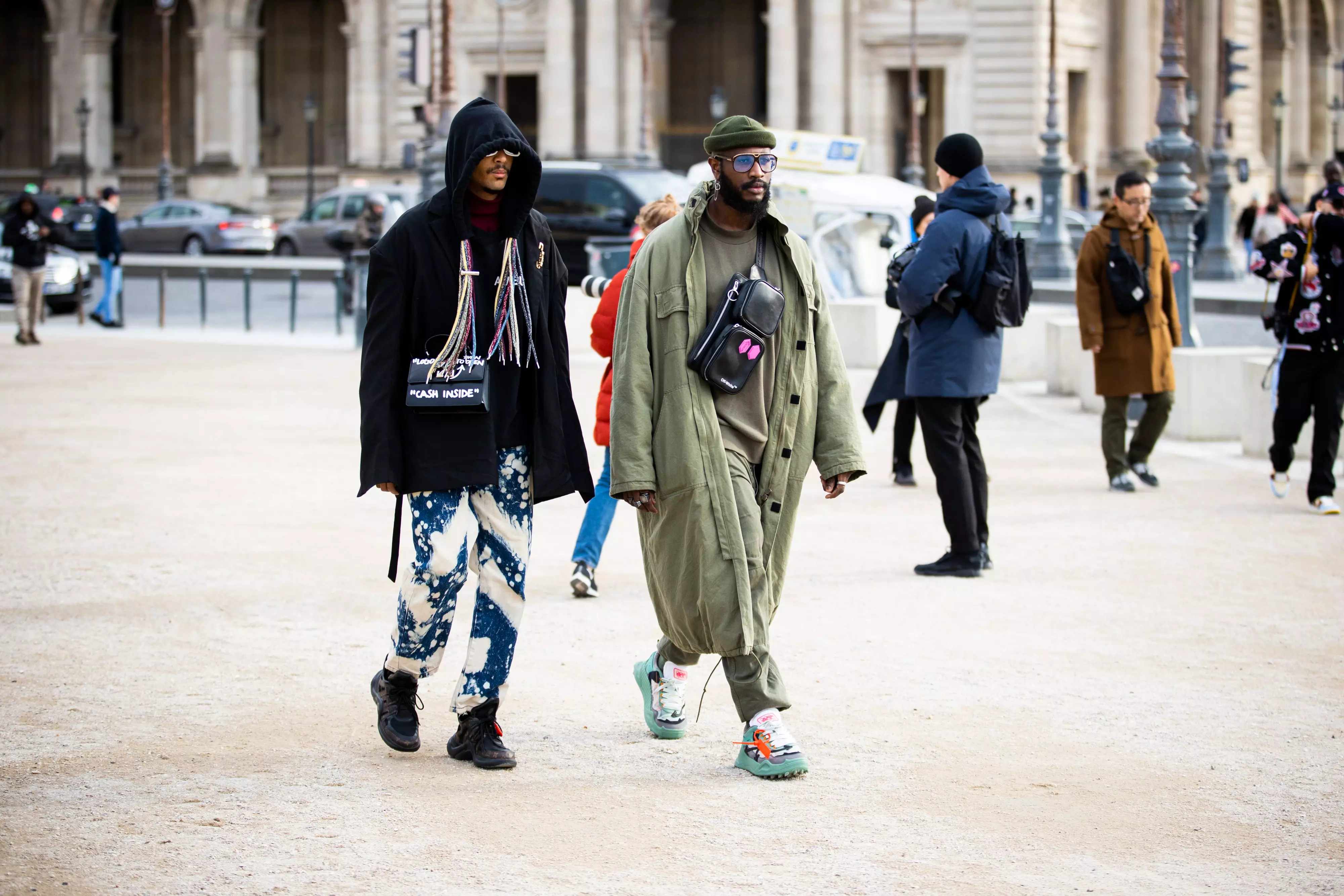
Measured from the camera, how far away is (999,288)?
28.4 ft

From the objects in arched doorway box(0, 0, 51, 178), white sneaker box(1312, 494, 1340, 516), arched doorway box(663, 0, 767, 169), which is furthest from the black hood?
arched doorway box(0, 0, 51, 178)

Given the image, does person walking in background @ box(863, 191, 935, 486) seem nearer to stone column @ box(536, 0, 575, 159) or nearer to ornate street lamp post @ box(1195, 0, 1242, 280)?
ornate street lamp post @ box(1195, 0, 1242, 280)

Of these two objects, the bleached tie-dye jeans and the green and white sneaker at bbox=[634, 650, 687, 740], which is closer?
the bleached tie-dye jeans

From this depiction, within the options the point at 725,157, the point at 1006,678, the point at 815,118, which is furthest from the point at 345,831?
the point at 815,118

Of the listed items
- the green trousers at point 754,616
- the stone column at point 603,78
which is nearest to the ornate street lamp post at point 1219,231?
the stone column at point 603,78

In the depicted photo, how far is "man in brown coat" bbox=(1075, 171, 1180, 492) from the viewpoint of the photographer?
426 inches

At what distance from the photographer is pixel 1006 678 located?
6.70 meters

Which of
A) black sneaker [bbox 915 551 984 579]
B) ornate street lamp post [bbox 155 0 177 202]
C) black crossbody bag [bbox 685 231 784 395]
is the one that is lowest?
black sneaker [bbox 915 551 984 579]

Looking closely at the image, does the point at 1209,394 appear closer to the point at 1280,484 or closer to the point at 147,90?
the point at 1280,484

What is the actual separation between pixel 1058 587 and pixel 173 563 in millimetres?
3981

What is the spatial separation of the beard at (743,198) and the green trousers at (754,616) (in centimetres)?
69

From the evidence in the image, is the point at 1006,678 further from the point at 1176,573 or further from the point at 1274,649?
the point at 1176,573

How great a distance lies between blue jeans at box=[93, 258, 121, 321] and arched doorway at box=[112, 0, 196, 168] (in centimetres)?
4023

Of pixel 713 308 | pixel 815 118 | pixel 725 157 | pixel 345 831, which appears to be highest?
pixel 815 118
